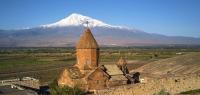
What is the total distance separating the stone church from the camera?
30.0m

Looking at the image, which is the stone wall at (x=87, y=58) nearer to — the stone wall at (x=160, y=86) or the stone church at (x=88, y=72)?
the stone church at (x=88, y=72)

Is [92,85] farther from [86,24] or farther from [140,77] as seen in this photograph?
[140,77]

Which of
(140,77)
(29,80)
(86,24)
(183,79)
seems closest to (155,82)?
(183,79)

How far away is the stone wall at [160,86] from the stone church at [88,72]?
4.14 meters

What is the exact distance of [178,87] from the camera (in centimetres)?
2656

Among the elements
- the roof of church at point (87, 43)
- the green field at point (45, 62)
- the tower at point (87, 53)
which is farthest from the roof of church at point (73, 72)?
the green field at point (45, 62)

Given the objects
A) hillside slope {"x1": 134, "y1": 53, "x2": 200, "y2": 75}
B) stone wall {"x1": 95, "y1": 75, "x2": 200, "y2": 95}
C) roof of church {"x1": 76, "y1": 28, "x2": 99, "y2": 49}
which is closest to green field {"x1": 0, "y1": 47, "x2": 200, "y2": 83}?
hillside slope {"x1": 134, "y1": 53, "x2": 200, "y2": 75}

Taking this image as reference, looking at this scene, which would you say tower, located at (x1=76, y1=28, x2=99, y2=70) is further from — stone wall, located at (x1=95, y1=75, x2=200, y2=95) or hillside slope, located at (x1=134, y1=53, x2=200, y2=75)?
hillside slope, located at (x1=134, y1=53, x2=200, y2=75)

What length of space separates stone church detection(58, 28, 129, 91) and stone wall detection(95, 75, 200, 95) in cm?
414

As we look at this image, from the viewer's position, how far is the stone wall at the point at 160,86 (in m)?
22.8

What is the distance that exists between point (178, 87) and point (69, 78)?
351 inches

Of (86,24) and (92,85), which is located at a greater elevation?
(86,24)

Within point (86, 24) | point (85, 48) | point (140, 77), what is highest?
point (86, 24)

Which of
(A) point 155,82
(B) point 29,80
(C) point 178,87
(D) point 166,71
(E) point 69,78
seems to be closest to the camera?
(A) point 155,82
